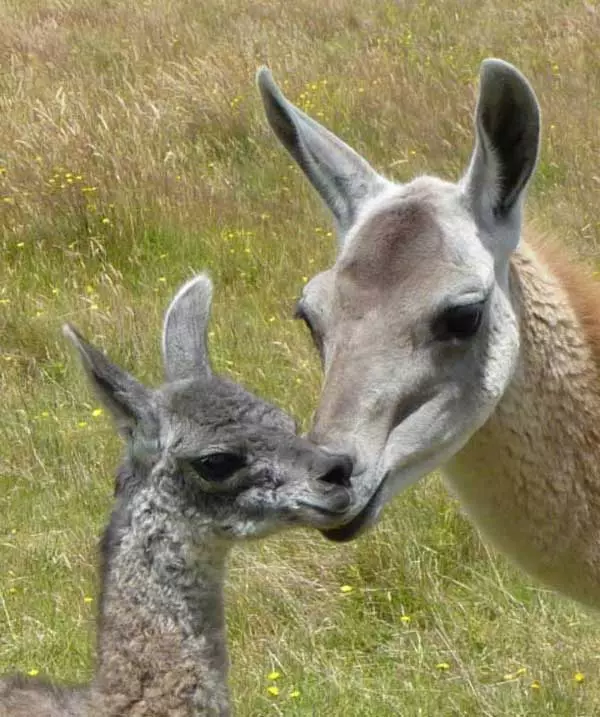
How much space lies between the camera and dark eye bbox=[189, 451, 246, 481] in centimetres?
418

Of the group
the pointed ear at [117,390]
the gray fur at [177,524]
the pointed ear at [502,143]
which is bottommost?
the gray fur at [177,524]

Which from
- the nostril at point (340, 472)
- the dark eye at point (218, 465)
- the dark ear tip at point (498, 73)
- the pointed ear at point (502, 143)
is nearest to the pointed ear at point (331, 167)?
the pointed ear at point (502, 143)

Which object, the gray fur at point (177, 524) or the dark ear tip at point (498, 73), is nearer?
the gray fur at point (177, 524)

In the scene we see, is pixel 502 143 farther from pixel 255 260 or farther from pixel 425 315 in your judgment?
pixel 255 260

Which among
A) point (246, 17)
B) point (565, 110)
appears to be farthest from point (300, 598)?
point (246, 17)

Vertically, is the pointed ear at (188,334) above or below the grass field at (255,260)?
above

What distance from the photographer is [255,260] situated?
8.89 metres

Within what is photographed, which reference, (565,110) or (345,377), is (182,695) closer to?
(345,377)

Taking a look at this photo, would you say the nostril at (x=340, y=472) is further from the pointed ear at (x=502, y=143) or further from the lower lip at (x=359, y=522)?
the pointed ear at (x=502, y=143)

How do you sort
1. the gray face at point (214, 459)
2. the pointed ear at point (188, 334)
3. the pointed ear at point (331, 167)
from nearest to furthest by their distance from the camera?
1. the gray face at point (214, 459)
2. the pointed ear at point (188, 334)
3. the pointed ear at point (331, 167)

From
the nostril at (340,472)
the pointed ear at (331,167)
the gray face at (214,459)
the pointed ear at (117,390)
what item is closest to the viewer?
the nostril at (340,472)

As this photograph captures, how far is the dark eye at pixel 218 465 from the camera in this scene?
13.7 ft

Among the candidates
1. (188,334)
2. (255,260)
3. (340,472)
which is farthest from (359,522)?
(255,260)

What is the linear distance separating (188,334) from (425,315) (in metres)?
0.77
